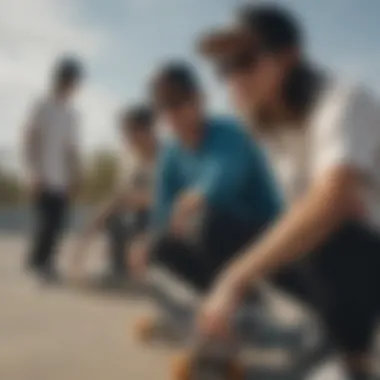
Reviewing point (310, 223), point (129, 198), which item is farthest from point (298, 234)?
point (129, 198)

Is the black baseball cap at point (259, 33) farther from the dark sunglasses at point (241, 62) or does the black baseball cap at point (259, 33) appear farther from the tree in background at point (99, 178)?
the tree in background at point (99, 178)

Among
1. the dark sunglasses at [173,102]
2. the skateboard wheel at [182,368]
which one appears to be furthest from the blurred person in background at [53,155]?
the skateboard wheel at [182,368]

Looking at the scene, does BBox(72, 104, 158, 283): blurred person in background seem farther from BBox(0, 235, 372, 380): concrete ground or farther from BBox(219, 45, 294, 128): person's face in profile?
BBox(219, 45, 294, 128): person's face in profile

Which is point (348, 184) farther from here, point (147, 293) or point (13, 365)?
point (147, 293)

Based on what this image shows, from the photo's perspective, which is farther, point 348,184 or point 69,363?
point 69,363

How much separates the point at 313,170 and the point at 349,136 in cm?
12

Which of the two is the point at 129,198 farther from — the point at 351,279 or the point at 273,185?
the point at 351,279

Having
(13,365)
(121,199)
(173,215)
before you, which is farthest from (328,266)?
(121,199)

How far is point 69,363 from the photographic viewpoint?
6.02ft

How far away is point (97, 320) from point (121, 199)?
58 centimetres

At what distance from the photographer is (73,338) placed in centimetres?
207

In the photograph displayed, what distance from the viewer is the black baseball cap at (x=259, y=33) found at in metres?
1.34

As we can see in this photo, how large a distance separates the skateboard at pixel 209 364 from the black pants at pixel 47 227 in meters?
1.66

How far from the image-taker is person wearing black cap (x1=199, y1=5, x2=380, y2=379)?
3.88ft
